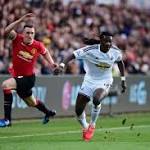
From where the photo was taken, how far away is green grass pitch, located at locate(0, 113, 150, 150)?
13.5 metres

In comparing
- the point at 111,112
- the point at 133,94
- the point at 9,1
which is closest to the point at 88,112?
the point at 111,112

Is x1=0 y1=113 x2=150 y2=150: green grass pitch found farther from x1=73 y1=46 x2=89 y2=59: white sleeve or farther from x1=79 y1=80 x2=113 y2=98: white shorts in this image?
x1=73 y1=46 x2=89 y2=59: white sleeve

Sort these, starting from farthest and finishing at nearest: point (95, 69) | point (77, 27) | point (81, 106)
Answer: point (77, 27), point (95, 69), point (81, 106)

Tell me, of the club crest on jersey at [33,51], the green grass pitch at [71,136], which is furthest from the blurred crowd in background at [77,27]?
the club crest on jersey at [33,51]

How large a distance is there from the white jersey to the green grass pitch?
1305 mm

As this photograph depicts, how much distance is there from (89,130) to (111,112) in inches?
360

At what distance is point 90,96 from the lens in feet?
50.7

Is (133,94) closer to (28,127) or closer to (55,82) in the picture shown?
(55,82)

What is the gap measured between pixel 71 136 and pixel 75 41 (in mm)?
11453

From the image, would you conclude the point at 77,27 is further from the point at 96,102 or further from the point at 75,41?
the point at 96,102

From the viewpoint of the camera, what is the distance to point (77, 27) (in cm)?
2778

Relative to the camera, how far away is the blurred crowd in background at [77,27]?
24.1 meters

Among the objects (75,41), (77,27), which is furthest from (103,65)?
(77,27)

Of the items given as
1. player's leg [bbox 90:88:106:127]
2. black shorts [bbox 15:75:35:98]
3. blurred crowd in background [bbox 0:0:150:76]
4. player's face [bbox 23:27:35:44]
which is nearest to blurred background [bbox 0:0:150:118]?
blurred crowd in background [bbox 0:0:150:76]
